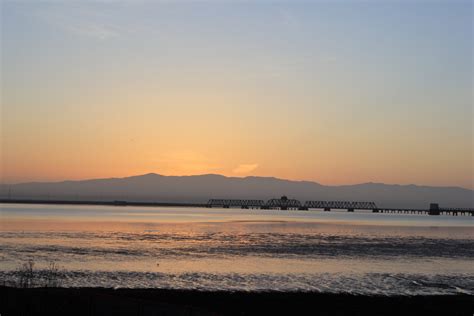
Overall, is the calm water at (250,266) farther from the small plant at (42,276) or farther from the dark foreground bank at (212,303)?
the dark foreground bank at (212,303)

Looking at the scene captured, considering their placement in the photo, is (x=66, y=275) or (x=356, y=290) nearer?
(x=356, y=290)

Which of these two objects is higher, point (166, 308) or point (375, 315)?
point (166, 308)

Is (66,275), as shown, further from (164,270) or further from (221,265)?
(221,265)

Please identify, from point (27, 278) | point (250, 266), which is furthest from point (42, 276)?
point (250, 266)

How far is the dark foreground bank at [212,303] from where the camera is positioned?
15074 millimetres

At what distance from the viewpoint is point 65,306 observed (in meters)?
16.2

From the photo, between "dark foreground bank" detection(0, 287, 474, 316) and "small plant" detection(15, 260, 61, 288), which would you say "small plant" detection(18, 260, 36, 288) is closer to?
"small plant" detection(15, 260, 61, 288)

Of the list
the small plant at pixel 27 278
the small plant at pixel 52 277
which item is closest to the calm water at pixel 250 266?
the small plant at pixel 52 277

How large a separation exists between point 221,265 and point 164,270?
4441 mm

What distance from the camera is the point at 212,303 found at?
75.8ft

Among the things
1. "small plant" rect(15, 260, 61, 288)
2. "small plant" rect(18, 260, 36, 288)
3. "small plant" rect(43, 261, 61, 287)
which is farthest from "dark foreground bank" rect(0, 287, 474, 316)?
"small plant" rect(15, 260, 61, 288)

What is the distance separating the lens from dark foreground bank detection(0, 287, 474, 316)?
1507cm

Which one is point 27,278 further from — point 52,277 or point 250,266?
point 250,266

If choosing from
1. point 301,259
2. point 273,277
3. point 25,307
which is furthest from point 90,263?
point 25,307
